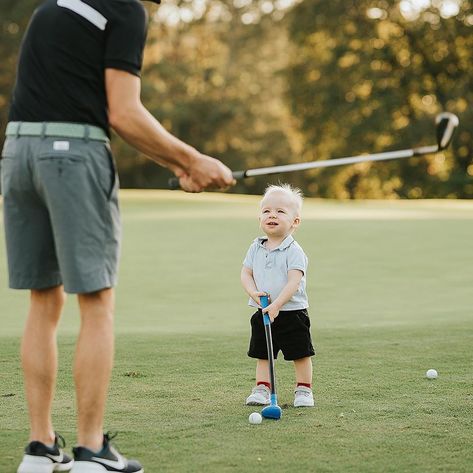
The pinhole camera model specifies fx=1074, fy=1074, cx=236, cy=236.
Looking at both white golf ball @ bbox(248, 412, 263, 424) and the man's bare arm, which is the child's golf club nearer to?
white golf ball @ bbox(248, 412, 263, 424)

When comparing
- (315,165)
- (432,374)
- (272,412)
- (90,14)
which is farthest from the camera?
(432,374)

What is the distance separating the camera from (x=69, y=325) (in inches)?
348

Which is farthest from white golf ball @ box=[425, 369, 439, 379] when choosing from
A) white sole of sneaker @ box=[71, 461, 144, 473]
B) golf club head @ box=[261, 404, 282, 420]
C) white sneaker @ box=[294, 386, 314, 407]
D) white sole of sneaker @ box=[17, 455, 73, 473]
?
white sole of sneaker @ box=[17, 455, 73, 473]

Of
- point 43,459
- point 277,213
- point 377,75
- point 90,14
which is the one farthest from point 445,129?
point 377,75

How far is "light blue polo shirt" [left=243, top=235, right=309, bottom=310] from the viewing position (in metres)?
5.16

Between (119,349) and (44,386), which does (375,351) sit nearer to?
(119,349)

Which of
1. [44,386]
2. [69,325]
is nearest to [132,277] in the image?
[69,325]

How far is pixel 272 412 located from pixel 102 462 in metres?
1.14

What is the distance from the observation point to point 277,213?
5.18 m

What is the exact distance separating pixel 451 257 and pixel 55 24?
11.4m

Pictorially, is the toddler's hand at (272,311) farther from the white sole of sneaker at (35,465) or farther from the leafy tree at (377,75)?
the leafy tree at (377,75)

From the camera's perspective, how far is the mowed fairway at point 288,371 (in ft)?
13.0

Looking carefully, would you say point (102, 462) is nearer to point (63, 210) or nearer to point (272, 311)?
point (63, 210)

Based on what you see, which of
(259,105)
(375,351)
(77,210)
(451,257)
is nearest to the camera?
(77,210)
